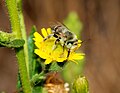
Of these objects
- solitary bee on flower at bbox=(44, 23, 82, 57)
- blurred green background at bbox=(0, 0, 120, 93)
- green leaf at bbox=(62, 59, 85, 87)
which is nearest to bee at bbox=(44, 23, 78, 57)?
solitary bee on flower at bbox=(44, 23, 82, 57)

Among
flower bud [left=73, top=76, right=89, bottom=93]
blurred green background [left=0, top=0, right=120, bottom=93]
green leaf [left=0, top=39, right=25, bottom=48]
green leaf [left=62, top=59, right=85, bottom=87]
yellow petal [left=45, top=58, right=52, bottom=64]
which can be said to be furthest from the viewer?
blurred green background [left=0, top=0, right=120, bottom=93]

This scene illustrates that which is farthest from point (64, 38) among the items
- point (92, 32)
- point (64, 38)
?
point (92, 32)

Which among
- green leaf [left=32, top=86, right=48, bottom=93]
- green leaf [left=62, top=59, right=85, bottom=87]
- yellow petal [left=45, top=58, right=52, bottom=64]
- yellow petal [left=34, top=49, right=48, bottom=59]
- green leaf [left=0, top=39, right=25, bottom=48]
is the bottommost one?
green leaf [left=32, top=86, right=48, bottom=93]

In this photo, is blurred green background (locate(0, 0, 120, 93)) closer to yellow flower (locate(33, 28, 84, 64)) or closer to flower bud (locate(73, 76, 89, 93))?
flower bud (locate(73, 76, 89, 93))

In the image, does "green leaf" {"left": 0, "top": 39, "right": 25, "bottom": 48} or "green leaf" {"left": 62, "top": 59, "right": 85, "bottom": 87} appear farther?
"green leaf" {"left": 62, "top": 59, "right": 85, "bottom": 87}

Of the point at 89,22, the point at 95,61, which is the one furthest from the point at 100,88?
the point at 89,22

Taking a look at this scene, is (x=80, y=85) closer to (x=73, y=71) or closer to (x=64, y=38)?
(x=64, y=38)

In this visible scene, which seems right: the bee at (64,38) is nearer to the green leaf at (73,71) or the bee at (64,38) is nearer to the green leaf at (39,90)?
the green leaf at (39,90)

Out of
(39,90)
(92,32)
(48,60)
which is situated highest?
(92,32)

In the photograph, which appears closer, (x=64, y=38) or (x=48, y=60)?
(x=48, y=60)
